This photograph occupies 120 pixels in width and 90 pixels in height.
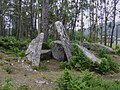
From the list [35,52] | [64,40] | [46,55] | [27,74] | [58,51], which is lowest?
[27,74]

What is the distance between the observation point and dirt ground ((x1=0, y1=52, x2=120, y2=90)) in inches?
300

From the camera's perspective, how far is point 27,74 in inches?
342

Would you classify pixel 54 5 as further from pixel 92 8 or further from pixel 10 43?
pixel 10 43

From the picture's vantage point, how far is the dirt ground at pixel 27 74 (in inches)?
300

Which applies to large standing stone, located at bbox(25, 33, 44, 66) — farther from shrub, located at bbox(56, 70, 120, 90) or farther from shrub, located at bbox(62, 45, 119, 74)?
shrub, located at bbox(56, 70, 120, 90)

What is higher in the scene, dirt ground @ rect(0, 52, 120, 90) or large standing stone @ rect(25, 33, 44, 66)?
large standing stone @ rect(25, 33, 44, 66)

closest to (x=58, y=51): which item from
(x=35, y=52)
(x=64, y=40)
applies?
(x=64, y=40)

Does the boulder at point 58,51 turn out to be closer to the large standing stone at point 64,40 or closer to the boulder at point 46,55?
the boulder at point 46,55

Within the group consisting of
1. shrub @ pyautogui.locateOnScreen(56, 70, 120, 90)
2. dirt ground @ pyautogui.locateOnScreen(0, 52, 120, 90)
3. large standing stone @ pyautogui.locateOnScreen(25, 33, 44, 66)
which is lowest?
dirt ground @ pyautogui.locateOnScreen(0, 52, 120, 90)

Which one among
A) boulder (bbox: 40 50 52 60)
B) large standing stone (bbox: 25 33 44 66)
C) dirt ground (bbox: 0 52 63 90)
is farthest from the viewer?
boulder (bbox: 40 50 52 60)

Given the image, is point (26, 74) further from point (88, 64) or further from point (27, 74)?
point (88, 64)

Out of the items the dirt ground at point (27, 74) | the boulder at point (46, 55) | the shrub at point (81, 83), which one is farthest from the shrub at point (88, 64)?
the shrub at point (81, 83)

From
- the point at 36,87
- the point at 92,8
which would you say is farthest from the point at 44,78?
the point at 92,8

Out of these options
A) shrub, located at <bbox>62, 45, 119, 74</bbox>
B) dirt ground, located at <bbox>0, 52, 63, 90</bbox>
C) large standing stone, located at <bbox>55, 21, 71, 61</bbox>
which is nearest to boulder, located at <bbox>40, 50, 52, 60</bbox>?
dirt ground, located at <bbox>0, 52, 63, 90</bbox>
